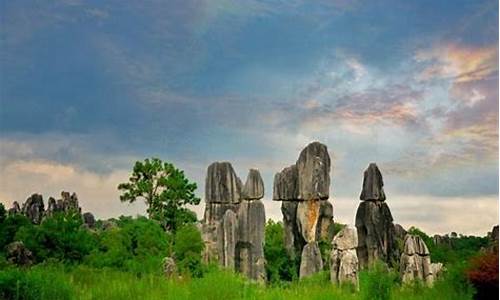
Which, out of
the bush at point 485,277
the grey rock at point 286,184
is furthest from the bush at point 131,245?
the bush at point 485,277

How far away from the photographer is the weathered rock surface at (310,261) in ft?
77.2

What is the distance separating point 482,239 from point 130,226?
14154 millimetres

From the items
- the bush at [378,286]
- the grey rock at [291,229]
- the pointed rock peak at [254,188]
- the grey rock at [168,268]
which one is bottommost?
the bush at [378,286]

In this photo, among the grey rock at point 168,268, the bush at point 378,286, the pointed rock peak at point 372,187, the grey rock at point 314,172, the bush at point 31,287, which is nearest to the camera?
the bush at point 31,287

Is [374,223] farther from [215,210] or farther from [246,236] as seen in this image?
[215,210]

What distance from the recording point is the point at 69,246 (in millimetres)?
19031

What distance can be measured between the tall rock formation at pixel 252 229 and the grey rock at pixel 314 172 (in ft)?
11.2

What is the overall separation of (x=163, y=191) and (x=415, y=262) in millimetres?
17013

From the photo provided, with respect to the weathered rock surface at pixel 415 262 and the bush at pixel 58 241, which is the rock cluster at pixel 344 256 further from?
the bush at pixel 58 241

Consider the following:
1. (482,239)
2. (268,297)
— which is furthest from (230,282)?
(482,239)

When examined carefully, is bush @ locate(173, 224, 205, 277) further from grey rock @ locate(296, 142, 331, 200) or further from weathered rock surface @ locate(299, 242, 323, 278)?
grey rock @ locate(296, 142, 331, 200)

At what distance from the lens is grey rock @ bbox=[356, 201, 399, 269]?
25875 mm

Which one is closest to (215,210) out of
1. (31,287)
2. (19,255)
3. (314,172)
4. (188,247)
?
(314,172)

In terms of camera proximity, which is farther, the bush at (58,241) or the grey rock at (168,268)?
the bush at (58,241)
